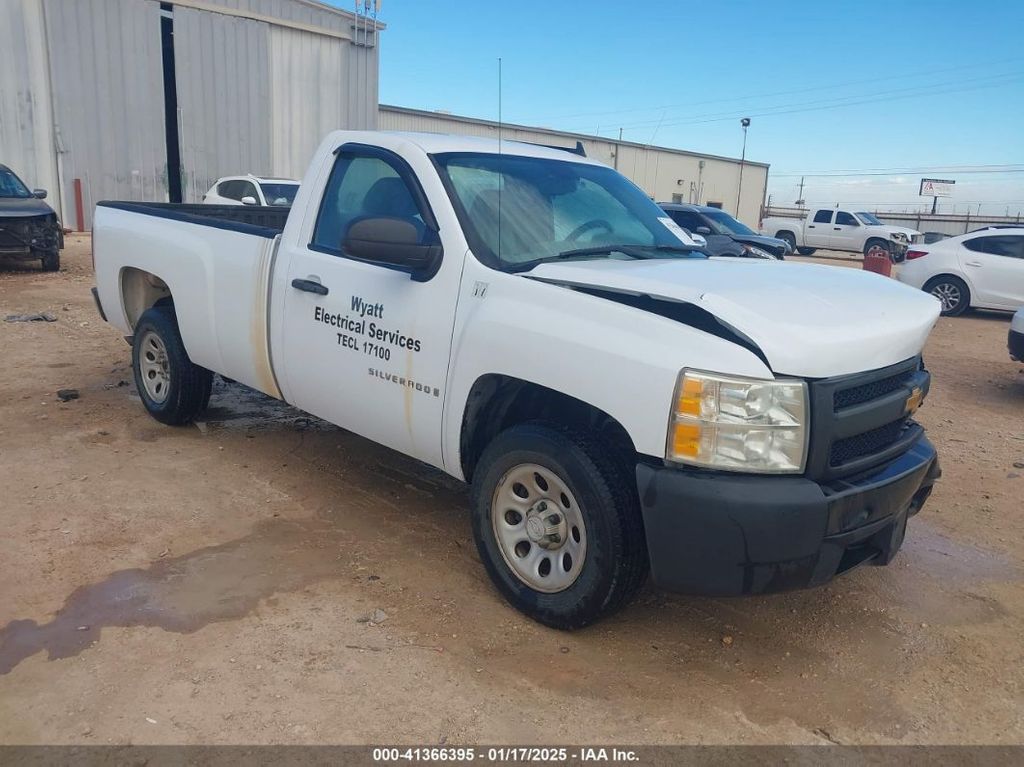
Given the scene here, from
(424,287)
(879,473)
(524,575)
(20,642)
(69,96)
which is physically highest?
(69,96)

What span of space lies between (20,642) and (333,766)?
145 centimetres

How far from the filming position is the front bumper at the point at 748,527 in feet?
8.96

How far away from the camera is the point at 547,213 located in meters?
3.92

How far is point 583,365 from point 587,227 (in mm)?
1250

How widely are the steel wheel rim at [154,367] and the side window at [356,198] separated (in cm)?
196

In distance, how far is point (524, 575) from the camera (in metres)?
3.39

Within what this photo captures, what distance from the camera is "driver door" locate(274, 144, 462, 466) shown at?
3619 mm

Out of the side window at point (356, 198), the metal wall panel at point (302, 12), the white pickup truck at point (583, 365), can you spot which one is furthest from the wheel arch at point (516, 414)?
the metal wall panel at point (302, 12)

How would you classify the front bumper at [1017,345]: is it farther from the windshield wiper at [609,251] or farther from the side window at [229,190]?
the side window at [229,190]

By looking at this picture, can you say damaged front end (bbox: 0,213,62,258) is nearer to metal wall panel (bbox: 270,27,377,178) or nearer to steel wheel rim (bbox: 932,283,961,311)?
metal wall panel (bbox: 270,27,377,178)

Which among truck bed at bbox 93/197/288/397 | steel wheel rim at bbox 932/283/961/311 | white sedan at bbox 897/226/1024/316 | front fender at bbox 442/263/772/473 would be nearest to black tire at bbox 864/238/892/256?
white sedan at bbox 897/226/1024/316

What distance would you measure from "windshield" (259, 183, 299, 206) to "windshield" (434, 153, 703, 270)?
11547mm

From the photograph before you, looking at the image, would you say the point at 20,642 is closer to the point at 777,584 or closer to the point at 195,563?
the point at 195,563

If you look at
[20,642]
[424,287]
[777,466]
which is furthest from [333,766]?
[424,287]
